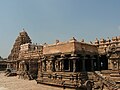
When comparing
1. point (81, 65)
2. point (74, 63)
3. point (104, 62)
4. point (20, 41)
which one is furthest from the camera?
point (20, 41)

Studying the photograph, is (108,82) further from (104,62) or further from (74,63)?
(104,62)

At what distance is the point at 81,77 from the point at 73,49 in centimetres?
388

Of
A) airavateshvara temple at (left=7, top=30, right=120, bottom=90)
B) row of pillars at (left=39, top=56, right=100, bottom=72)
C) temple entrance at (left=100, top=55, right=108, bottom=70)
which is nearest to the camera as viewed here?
airavateshvara temple at (left=7, top=30, right=120, bottom=90)

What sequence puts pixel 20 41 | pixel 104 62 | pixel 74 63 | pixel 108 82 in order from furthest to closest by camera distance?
pixel 20 41 → pixel 104 62 → pixel 74 63 → pixel 108 82

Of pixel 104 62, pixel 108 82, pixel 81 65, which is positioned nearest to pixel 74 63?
pixel 81 65

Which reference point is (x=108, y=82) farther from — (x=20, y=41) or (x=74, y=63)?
(x=20, y=41)

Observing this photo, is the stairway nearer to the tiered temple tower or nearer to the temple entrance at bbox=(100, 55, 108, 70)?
the temple entrance at bbox=(100, 55, 108, 70)

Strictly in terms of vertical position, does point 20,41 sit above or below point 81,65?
above

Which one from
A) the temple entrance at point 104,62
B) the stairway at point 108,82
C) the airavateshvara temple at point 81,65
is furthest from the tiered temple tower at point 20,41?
the stairway at point 108,82

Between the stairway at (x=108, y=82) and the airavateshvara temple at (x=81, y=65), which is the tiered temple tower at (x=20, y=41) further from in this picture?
the stairway at (x=108, y=82)

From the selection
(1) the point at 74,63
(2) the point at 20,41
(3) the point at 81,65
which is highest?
(2) the point at 20,41

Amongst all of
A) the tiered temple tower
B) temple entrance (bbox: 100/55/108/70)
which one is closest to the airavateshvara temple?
A: temple entrance (bbox: 100/55/108/70)

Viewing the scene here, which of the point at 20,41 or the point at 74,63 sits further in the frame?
the point at 20,41

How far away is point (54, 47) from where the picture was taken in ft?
96.0
